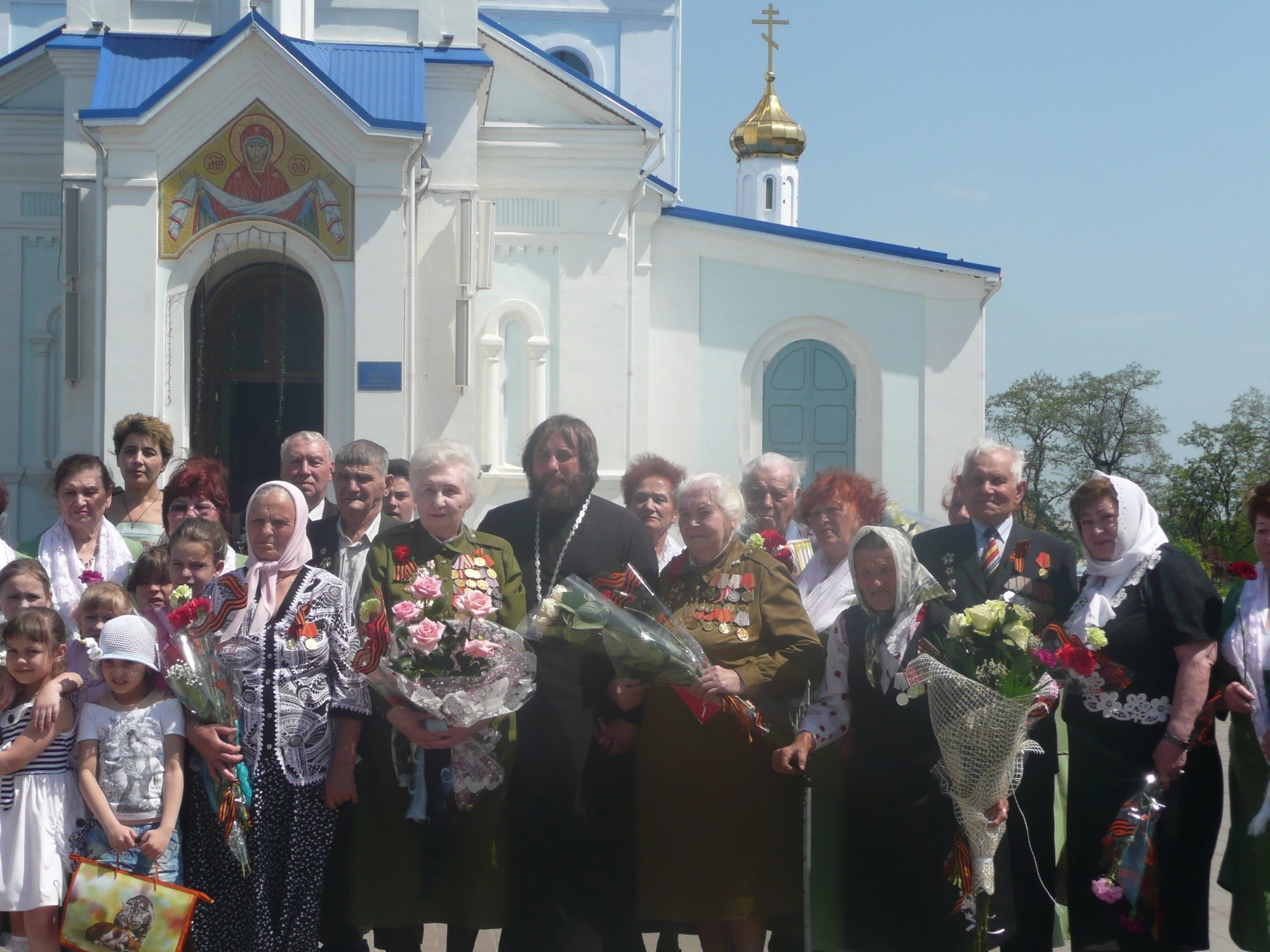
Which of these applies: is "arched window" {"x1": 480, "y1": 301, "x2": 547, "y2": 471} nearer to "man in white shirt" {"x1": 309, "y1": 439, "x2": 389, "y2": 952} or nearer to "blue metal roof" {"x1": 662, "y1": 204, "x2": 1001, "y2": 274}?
"blue metal roof" {"x1": 662, "y1": 204, "x2": 1001, "y2": 274}

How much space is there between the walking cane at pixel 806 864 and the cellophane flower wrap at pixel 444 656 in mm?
1092

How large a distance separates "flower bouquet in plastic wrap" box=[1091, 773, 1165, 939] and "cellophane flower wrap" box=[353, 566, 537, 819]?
2.15m

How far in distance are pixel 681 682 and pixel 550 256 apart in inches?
410

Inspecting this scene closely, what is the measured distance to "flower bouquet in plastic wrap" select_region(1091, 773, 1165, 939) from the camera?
488 cm

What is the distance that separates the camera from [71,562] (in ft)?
18.2

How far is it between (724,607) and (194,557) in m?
1.96

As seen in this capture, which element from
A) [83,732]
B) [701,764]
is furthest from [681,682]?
[83,732]

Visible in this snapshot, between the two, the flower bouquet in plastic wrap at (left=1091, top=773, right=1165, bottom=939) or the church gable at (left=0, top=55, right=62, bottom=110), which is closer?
the flower bouquet in plastic wrap at (left=1091, top=773, right=1165, bottom=939)

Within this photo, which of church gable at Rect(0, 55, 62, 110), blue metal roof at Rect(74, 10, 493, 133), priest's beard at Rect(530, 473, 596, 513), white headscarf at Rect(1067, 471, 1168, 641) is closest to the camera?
white headscarf at Rect(1067, 471, 1168, 641)

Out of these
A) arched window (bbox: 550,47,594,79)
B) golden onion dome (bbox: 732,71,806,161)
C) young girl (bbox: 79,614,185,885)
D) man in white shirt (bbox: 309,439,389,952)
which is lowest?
young girl (bbox: 79,614,185,885)

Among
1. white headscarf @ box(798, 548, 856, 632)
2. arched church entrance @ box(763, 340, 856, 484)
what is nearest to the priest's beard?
white headscarf @ box(798, 548, 856, 632)

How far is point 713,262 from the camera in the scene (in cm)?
1573

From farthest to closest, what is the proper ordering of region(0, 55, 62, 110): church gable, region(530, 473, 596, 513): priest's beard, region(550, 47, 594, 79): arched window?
region(550, 47, 594, 79): arched window < region(0, 55, 62, 110): church gable < region(530, 473, 596, 513): priest's beard

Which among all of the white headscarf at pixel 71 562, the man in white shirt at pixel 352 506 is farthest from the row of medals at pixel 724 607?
the white headscarf at pixel 71 562
